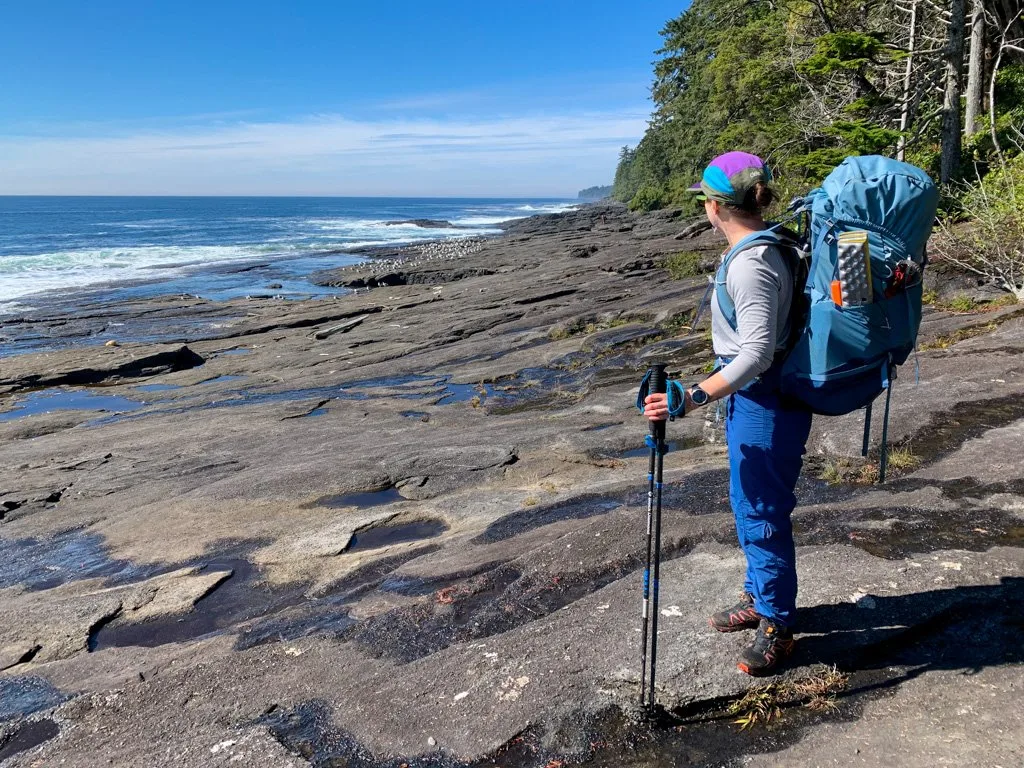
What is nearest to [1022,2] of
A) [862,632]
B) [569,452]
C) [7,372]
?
[569,452]

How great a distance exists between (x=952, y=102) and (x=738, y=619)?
1761 centimetres

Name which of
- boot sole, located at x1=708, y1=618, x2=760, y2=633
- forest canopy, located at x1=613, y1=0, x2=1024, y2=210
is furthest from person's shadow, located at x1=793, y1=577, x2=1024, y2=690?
forest canopy, located at x1=613, y1=0, x2=1024, y2=210

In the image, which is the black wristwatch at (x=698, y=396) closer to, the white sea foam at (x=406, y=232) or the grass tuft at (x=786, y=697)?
the grass tuft at (x=786, y=697)

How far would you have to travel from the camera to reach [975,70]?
55.1 feet

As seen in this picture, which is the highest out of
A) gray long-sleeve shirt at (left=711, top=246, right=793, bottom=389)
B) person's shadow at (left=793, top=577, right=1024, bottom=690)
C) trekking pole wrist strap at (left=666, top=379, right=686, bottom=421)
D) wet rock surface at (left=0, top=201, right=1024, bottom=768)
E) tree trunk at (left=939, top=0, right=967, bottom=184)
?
tree trunk at (left=939, top=0, right=967, bottom=184)

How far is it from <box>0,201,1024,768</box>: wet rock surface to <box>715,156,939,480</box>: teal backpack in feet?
4.44

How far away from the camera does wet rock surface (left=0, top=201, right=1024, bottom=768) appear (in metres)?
3.18

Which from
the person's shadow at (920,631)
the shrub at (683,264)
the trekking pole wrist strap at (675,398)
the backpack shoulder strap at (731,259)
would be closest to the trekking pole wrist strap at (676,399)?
the trekking pole wrist strap at (675,398)

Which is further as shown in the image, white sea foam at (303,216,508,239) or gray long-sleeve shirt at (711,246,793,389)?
white sea foam at (303,216,508,239)

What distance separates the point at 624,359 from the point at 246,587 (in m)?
9.12

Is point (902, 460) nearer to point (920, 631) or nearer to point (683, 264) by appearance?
point (920, 631)

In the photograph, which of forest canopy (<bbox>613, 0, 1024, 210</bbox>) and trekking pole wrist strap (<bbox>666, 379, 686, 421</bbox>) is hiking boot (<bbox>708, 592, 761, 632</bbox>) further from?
forest canopy (<bbox>613, 0, 1024, 210</bbox>)

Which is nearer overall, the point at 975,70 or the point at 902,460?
the point at 902,460

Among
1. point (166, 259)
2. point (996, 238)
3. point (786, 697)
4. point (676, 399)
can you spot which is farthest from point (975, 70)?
point (166, 259)
